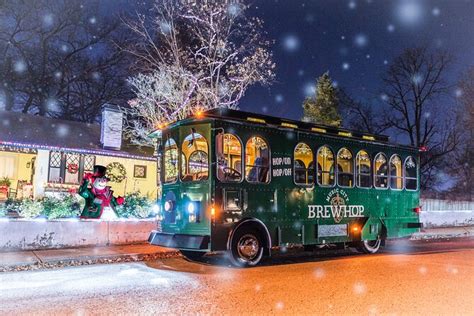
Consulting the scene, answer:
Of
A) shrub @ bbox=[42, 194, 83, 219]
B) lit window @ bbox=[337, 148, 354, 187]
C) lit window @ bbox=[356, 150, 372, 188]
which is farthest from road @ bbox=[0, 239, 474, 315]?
shrub @ bbox=[42, 194, 83, 219]

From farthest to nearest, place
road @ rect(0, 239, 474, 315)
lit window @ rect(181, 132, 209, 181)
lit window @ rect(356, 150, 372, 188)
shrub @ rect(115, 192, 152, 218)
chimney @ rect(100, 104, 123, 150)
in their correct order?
1. chimney @ rect(100, 104, 123, 150)
2. shrub @ rect(115, 192, 152, 218)
3. lit window @ rect(356, 150, 372, 188)
4. lit window @ rect(181, 132, 209, 181)
5. road @ rect(0, 239, 474, 315)

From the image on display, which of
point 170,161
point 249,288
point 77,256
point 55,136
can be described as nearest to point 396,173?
point 170,161

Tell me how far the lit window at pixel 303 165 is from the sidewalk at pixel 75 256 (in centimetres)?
386

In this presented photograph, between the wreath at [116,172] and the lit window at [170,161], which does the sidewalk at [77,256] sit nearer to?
the lit window at [170,161]

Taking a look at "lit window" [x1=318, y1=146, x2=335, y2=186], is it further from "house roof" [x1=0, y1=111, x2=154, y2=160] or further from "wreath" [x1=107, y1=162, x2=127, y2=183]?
"wreath" [x1=107, y1=162, x2=127, y2=183]

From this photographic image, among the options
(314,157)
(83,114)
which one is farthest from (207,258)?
(83,114)

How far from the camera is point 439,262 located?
36.5 feet

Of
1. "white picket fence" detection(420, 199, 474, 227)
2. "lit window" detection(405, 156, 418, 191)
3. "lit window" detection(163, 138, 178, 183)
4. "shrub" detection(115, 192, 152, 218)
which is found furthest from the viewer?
"white picket fence" detection(420, 199, 474, 227)

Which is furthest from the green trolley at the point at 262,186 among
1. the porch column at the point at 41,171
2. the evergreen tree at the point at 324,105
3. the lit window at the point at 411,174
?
the evergreen tree at the point at 324,105

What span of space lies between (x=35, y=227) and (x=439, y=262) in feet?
33.3

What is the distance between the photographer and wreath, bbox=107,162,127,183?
75.0ft

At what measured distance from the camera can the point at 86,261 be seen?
1083cm

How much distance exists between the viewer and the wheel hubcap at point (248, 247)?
10039 millimetres

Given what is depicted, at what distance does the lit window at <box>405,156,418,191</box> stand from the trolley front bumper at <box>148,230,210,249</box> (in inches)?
295
